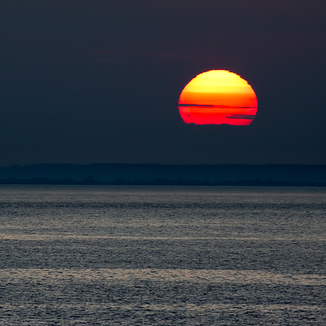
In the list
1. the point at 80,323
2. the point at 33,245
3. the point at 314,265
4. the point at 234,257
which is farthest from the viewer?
the point at 33,245

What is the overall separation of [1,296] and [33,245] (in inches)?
225

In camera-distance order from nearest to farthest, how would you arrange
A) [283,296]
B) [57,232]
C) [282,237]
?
1. [283,296]
2. [282,237]
3. [57,232]

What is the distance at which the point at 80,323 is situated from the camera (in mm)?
6406

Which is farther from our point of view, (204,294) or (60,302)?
(204,294)

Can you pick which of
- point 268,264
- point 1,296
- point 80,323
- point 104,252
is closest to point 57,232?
point 104,252

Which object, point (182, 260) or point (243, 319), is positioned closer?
point (243, 319)

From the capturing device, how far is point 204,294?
26.2 feet

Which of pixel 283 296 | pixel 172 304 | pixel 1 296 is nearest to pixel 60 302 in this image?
pixel 1 296

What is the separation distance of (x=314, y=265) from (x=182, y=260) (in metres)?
2.33

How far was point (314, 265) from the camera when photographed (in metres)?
10.5

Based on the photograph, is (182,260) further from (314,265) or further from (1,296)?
(1,296)

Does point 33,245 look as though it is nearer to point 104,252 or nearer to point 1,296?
point 104,252

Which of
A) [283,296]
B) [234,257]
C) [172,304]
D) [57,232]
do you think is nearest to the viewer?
[172,304]

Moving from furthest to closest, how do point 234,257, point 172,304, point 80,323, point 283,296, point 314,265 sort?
1. point 234,257
2. point 314,265
3. point 283,296
4. point 172,304
5. point 80,323
